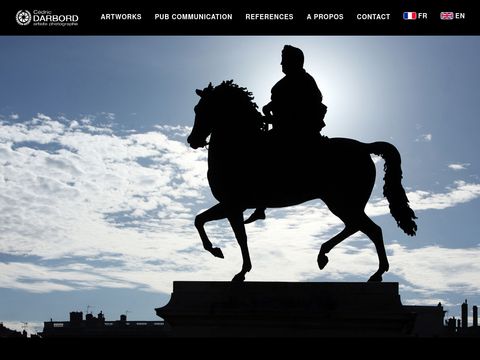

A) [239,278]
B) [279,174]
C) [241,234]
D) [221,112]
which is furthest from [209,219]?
[221,112]

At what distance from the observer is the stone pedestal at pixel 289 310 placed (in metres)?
10.5

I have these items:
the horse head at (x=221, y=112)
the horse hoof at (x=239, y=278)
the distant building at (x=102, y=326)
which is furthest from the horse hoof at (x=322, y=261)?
the distant building at (x=102, y=326)

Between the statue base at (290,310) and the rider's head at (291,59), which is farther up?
the rider's head at (291,59)

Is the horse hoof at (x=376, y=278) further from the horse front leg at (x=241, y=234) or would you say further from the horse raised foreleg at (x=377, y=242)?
the horse front leg at (x=241, y=234)

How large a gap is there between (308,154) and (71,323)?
48.0 meters

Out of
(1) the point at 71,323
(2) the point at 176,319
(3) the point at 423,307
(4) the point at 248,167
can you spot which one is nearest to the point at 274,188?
(4) the point at 248,167

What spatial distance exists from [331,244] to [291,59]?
265 cm

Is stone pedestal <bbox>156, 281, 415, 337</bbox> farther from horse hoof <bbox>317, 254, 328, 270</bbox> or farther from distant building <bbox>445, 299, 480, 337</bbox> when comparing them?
distant building <bbox>445, 299, 480, 337</bbox>

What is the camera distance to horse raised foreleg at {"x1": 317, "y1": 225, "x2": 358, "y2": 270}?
1102 cm

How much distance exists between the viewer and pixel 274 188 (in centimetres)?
1109

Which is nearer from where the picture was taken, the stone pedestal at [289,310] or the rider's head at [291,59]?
the stone pedestal at [289,310]

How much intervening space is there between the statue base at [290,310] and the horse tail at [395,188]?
94 centimetres

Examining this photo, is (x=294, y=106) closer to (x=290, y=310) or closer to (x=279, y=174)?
(x=279, y=174)
